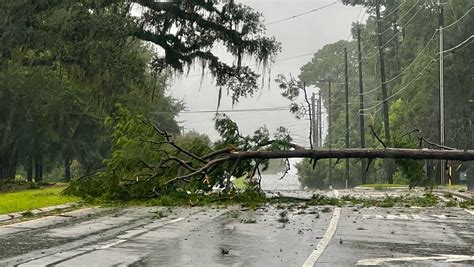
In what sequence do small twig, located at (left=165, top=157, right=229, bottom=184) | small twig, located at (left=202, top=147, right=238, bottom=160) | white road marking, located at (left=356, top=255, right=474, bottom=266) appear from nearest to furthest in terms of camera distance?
white road marking, located at (left=356, top=255, right=474, bottom=266), small twig, located at (left=165, top=157, right=229, bottom=184), small twig, located at (left=202, top=147, right=238, bottom=160)

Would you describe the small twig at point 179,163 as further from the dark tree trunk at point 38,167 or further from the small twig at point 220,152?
the dark tree trunk at point 38,167

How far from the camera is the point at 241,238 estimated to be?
1138 centimetres

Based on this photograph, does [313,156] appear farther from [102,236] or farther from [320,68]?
[320,68]

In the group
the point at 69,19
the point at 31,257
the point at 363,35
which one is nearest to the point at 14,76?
the point at 69,19

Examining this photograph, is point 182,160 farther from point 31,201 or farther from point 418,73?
point 418,73

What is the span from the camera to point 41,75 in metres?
30.5

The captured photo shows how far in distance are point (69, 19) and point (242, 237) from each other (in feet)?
44.7

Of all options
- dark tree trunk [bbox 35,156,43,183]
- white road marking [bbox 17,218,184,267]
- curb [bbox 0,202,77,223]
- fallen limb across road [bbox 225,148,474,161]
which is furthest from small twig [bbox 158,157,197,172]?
dark tree trunk [bbox 35,156,43,183]

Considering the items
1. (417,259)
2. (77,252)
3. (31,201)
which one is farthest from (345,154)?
(77,252)

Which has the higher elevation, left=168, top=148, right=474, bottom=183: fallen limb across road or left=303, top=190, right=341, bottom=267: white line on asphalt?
left=168, top=148, right=474, bottom=183: fallen limb across road

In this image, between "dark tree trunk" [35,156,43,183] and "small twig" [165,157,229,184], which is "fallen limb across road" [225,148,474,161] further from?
"dark tree trunk" [35,156,43,183]

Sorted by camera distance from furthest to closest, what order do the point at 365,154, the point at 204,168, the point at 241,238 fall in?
the point at 204,168, the point at 365,154, the point at 241,238

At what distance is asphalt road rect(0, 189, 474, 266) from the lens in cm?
891

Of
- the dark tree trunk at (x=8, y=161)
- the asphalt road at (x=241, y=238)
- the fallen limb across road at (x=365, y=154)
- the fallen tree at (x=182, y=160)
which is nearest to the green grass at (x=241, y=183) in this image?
the fallen tree at (x=182, y=160)
